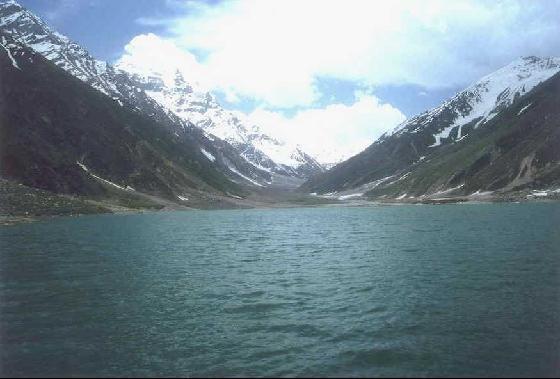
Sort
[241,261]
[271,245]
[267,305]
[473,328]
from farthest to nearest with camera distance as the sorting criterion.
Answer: [271,245] < [241,261] < [267,305] < [473,328]

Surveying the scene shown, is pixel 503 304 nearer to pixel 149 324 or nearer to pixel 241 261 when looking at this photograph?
pixel 149 324

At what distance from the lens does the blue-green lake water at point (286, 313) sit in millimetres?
26141

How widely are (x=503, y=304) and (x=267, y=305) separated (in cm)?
1687

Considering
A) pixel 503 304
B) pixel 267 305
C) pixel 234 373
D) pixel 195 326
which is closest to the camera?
pixel 234 373

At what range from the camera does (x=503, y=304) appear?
36.2m

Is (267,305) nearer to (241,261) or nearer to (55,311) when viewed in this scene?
(55,311)

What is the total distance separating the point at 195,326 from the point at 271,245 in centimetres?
4945

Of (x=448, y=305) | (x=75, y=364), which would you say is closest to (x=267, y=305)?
(x=448, y=305)

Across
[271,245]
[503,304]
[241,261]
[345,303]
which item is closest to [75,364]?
[345,303]

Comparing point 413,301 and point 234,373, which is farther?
point 413,301

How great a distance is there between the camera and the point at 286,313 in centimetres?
3609

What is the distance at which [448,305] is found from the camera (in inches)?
1444

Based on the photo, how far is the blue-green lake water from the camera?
2614 cm

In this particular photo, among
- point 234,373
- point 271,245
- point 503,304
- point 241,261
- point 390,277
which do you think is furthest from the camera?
point 271,245
